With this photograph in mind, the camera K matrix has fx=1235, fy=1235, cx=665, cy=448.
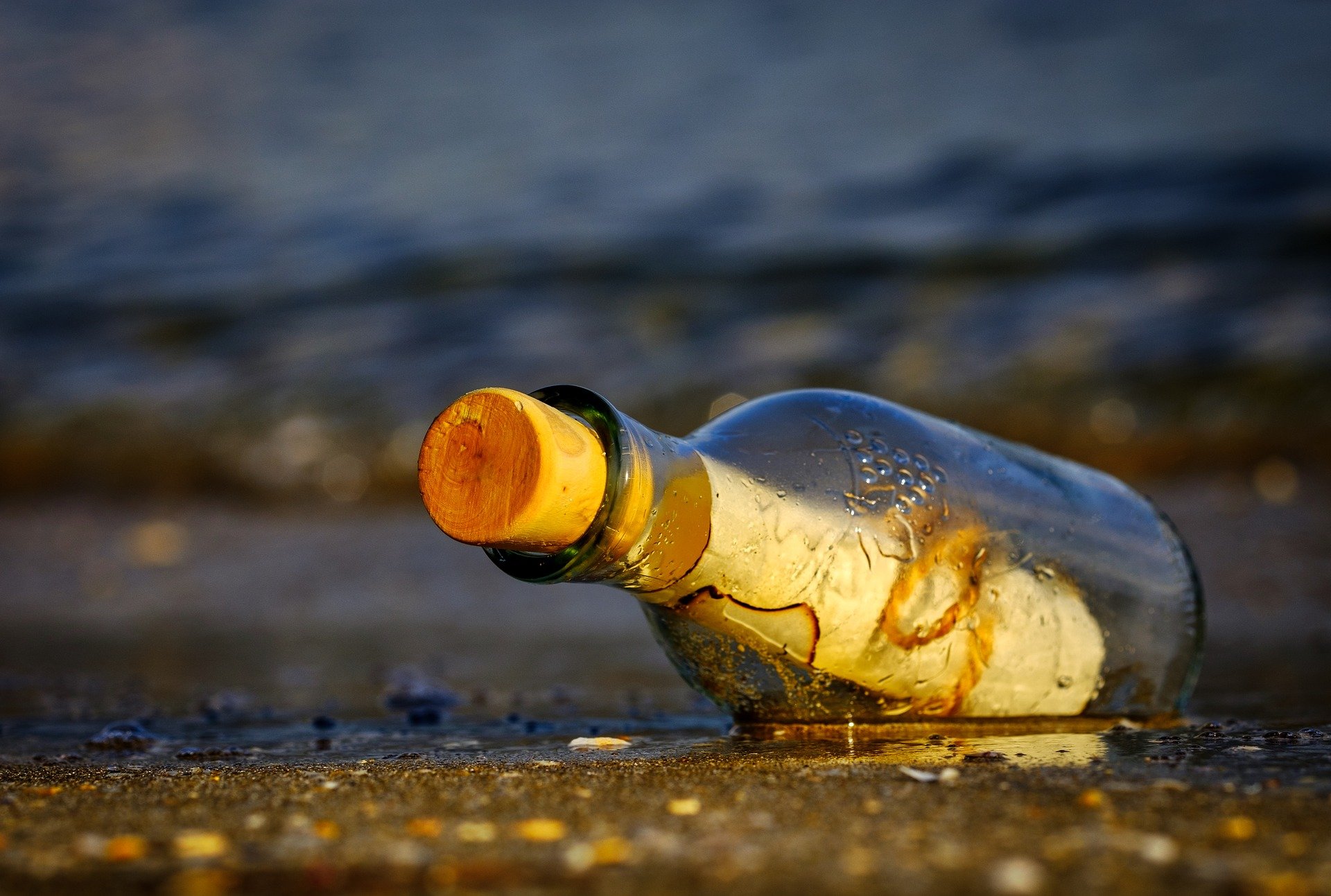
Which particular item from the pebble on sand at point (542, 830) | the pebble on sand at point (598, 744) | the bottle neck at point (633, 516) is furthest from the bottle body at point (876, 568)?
the pebble on sand at point (542, 830)

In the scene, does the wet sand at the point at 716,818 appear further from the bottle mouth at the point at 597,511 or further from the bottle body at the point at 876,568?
the bottle mouth at the point at 597,511

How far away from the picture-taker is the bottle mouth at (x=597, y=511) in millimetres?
1363

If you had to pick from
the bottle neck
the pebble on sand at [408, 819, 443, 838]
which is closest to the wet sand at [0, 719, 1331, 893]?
the pebble on sand at [408, 819, 443, 838]

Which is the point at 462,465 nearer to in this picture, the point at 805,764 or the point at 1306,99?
the point at 805,764

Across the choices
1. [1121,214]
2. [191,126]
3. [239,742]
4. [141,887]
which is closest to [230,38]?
[191,126]

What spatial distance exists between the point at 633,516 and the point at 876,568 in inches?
14.0

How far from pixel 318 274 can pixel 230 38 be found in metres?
7.52

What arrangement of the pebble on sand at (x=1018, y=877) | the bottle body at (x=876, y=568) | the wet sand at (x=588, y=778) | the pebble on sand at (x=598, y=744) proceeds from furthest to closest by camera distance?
the pebble on sand at (x=598, y=744) → the bottle body at (x=876, y=568) → the wet sand at (x=588, y=778) → the pebble on sand at (x=1018, y=877)

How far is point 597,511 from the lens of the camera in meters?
1.36

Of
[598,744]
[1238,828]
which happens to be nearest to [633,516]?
[598,744]

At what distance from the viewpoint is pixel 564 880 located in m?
0.94

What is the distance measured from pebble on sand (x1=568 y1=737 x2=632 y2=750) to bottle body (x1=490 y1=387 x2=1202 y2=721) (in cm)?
15

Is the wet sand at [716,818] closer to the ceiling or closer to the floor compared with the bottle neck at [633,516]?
closer to the floor

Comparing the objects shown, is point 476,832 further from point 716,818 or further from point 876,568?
point 876,568
